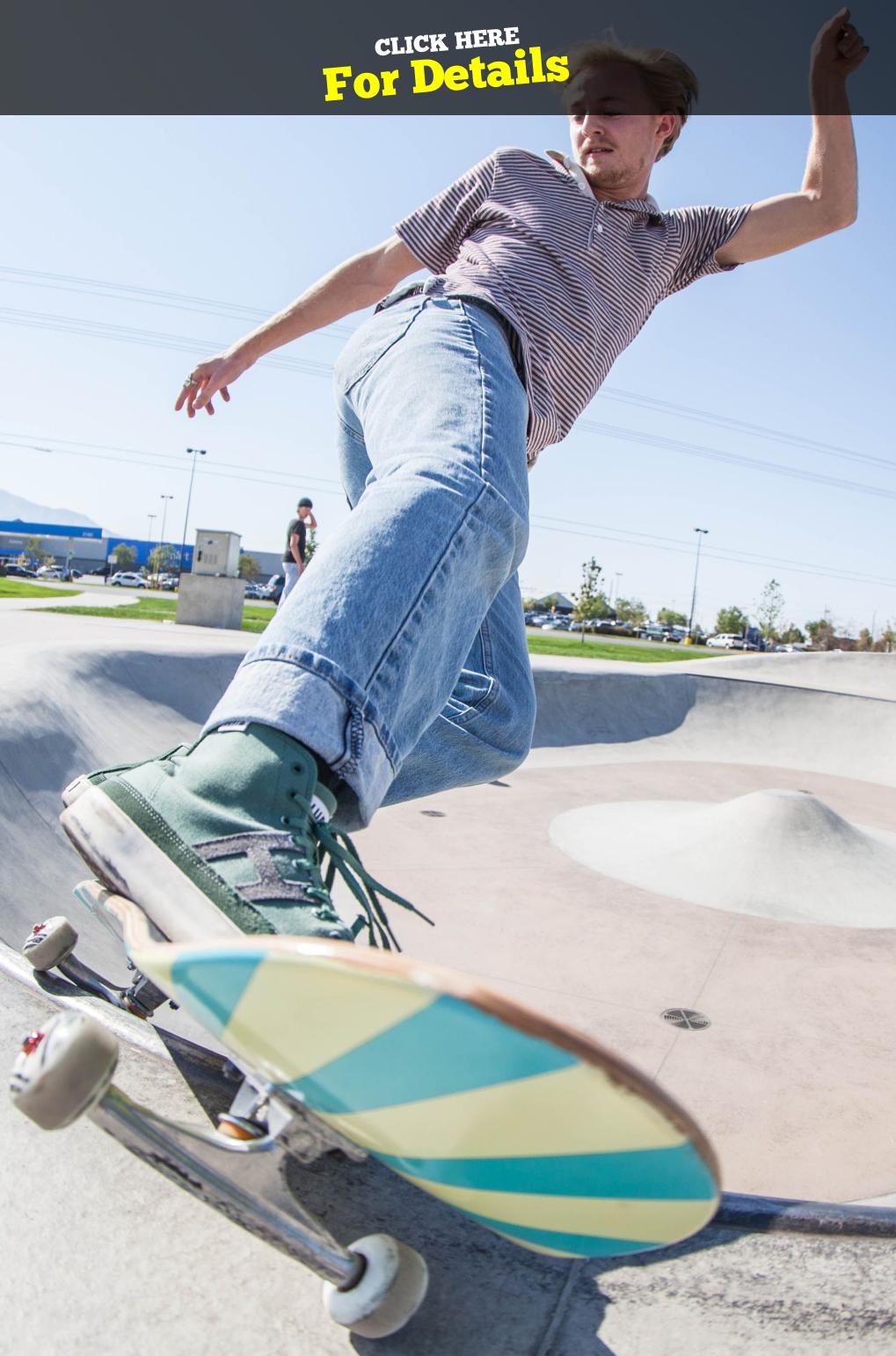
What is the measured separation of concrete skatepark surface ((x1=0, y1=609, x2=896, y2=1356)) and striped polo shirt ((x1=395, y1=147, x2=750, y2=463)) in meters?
1.35

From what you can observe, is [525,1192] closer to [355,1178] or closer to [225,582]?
[355,1178]

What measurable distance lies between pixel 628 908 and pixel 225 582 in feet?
38.7

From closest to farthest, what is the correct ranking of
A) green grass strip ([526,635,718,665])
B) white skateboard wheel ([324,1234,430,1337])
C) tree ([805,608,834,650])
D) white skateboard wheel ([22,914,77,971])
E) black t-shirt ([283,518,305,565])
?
white skateboard wheel ([324,1234,430,1337]) < white skateboard wheel ([22,914,77,971]) < black t-shirt ([283,518,305,565]) < green grass strip ([526,635,718,665]) < tree ([805,608,834,650])

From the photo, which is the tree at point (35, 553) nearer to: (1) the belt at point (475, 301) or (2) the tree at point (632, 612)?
(2) the tree at point (632, 612)

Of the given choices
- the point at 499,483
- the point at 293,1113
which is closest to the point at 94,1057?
the point at 293,1113

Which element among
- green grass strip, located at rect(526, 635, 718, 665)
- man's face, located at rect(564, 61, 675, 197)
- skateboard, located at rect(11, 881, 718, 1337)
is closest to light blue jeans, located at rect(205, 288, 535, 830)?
skateboard, located at rect(11, 881, 718, 1337)

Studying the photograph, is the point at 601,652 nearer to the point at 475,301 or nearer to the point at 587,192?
the point at 587,192

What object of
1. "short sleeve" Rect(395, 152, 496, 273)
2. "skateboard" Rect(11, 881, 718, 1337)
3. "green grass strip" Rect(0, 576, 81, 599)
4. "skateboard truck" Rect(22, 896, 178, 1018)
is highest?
"short sleeve" Rect(395, 152, 496, 273)

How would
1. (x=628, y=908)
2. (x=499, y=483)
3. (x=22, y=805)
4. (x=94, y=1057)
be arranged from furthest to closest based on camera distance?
(x=628, y=908)
(x=22, y=805)
(x=499, y=483)
(x=94, y=1057)

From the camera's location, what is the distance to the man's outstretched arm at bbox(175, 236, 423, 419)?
81.5 inches

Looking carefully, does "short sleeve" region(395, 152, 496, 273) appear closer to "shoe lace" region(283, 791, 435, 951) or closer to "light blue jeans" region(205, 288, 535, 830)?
"light blue jeans" region(205, 288, 535, 830)

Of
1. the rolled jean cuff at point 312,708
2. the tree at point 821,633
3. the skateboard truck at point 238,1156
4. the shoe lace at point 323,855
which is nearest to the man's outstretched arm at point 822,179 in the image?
the rolled jean cuff at point 312,708

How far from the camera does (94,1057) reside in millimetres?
716

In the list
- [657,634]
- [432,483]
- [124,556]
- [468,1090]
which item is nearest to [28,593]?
[432,483]
